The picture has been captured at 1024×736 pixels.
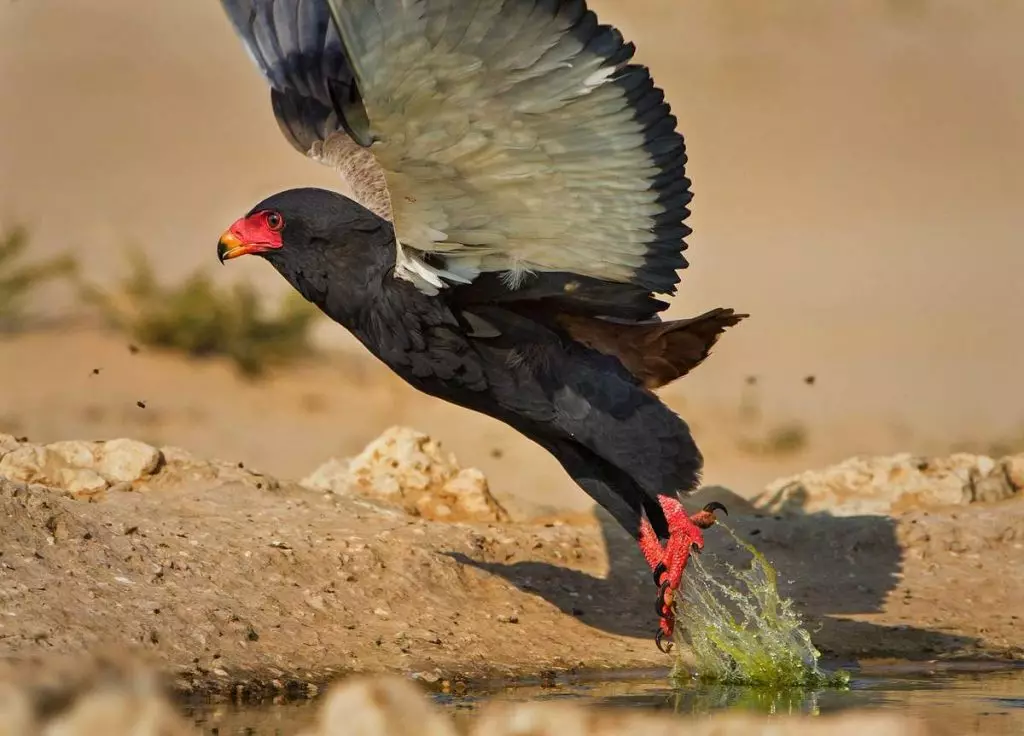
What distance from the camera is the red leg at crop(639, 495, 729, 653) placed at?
7.18 metres

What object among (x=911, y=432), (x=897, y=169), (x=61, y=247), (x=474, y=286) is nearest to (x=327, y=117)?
(x=474, y=286)

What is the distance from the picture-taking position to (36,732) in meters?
3.76

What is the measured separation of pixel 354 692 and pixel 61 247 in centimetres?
1561

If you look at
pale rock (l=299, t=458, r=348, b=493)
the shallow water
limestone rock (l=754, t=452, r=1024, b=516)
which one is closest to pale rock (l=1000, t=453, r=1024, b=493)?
limestone rock (l=754, t=452, r=1024, b=516)

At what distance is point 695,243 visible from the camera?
69.8 ft

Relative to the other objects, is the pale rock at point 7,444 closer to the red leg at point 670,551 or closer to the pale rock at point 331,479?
the pale rock at point 331,479

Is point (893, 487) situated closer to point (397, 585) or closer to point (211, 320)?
point (397, 585)

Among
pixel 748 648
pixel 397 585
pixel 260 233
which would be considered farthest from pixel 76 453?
pixel 748 648

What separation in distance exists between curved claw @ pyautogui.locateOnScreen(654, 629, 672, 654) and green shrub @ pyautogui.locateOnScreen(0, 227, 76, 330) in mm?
8420

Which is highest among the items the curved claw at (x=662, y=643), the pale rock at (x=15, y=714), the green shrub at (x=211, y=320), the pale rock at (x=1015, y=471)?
the green shrub at (x=211, y=320)

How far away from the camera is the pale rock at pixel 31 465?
863 cm

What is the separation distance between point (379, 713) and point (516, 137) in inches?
110

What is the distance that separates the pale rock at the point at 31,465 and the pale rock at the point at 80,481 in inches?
1.6

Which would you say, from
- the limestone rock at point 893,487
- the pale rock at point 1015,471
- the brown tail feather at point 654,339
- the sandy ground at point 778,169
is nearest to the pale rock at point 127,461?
the brown tail feather at point 654,339
